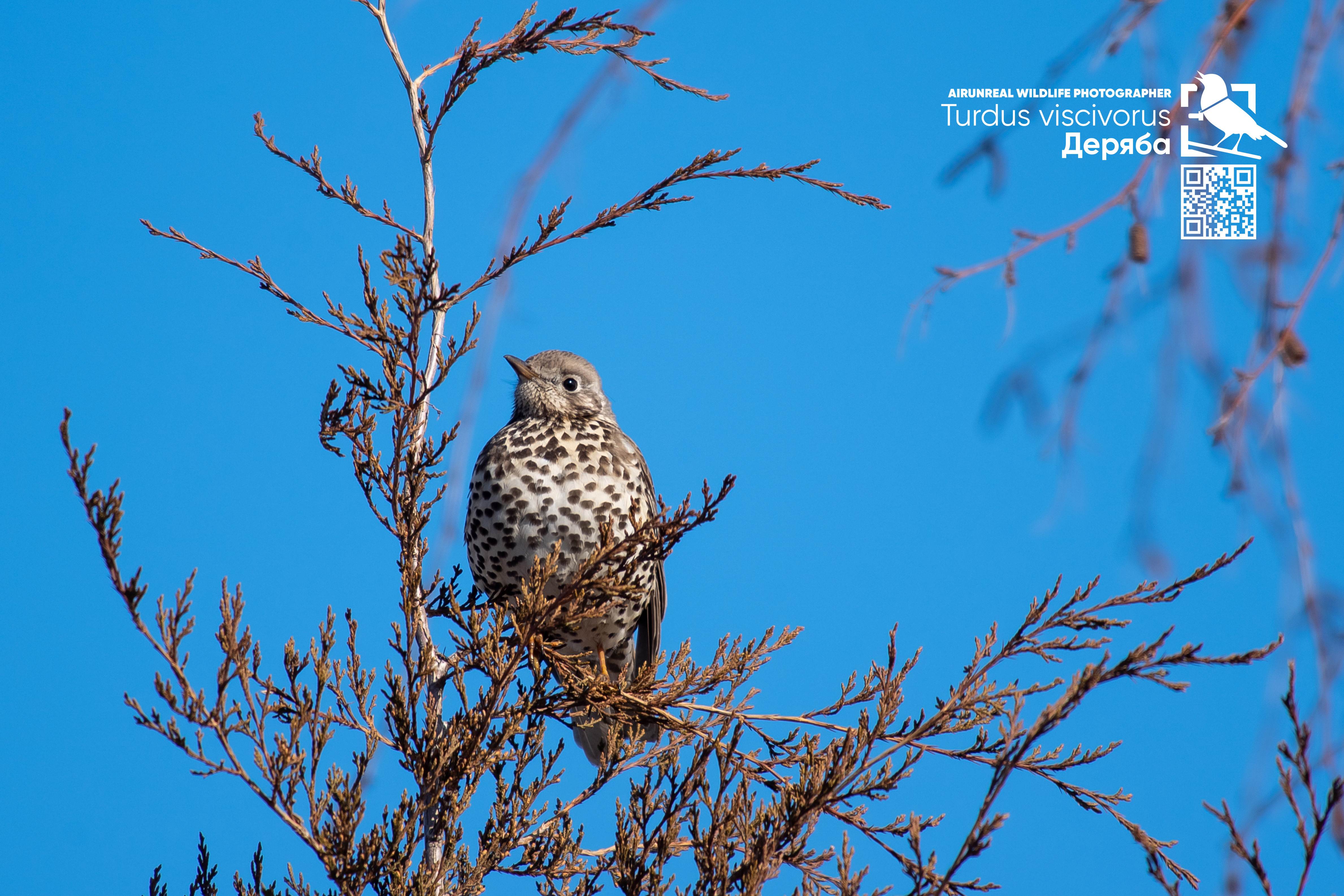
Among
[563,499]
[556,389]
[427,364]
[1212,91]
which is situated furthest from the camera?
[556,389]

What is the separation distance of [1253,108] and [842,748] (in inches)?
81.6

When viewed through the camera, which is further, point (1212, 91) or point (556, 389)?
point (556, 389)

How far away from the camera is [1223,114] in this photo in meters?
2.07

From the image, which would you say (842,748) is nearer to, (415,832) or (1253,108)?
(415,832)

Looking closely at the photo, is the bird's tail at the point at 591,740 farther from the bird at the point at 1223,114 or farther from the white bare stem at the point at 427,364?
the bird at the point at 1223,114

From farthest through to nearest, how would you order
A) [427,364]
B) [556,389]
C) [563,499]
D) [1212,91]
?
[556,389] → [563,499] → [427,364] → [1212,91]

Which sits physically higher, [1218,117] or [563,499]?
Result: [563,499]


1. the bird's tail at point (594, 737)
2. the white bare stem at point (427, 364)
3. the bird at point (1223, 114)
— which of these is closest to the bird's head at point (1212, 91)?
the bird at point (1223, 114)

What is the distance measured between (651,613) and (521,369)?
1.35m

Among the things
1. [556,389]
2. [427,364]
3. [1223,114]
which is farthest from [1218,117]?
[556,389]

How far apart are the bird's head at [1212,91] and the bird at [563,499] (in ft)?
9.56

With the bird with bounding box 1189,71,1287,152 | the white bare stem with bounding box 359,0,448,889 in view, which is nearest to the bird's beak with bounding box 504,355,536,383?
the white bare stem with bounding box 359,0,448,889

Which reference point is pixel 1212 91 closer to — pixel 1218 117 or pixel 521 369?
pixel 1218 117

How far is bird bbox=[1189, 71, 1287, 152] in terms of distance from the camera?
1.89m
